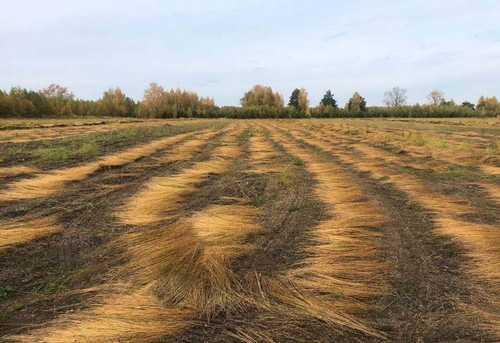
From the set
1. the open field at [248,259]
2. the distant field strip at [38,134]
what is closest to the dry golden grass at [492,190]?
the open field at [248,259]

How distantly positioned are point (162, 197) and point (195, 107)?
6142 centimetres

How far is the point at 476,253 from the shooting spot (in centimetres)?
339

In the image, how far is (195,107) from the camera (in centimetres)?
6525

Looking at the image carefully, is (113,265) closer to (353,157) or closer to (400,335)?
(400,335)

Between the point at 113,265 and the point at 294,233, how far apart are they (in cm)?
168

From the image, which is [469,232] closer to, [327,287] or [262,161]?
[327,287]

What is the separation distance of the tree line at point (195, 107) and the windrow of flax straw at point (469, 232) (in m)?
44.9

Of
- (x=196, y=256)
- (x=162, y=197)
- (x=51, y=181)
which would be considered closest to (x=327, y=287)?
(x=196, y=256)

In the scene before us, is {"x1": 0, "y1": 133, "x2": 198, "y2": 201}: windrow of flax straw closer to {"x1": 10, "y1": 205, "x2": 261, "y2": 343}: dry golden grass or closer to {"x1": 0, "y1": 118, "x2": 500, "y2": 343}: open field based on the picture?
{"x1": 0, "y1": 118, "x2": 500, "y2": 343}: open field

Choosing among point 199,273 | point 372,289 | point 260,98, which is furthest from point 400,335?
point 260,98

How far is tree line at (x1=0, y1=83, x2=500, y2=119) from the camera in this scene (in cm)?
4550

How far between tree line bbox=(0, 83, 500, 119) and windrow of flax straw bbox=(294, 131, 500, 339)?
44895 millimetres

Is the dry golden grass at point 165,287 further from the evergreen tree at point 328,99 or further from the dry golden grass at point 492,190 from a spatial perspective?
the evergreen tree at point 328,99

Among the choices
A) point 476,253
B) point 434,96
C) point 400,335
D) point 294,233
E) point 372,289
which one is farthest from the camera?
point 434,96
